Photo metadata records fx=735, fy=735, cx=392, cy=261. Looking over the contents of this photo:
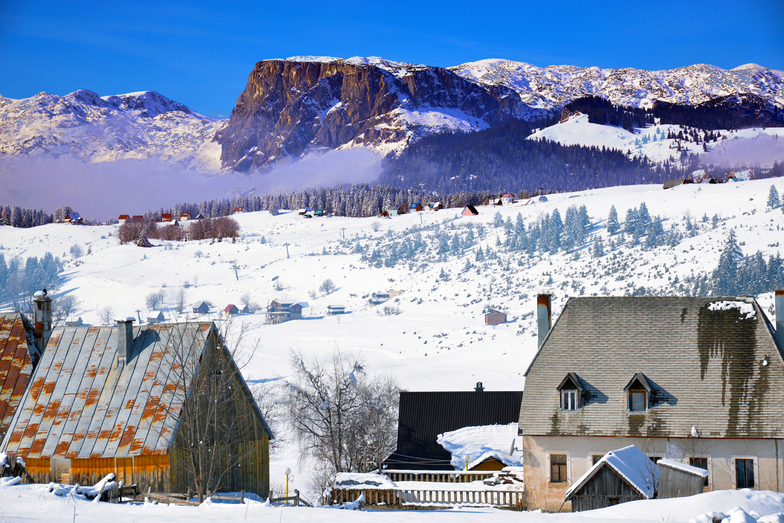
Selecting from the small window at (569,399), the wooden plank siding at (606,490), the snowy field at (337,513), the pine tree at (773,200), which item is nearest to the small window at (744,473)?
the small window at (569,399)

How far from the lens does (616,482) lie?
19969mm

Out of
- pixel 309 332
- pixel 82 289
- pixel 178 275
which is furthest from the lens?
pixel 178 275

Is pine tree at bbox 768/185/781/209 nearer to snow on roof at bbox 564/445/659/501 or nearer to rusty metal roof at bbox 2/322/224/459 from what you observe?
snow on roof at bbox 564/445/659/501

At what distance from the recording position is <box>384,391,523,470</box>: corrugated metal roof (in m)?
34.5

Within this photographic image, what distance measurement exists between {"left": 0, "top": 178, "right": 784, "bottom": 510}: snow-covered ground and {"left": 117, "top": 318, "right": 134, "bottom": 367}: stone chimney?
1663 cm

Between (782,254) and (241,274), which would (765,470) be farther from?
(241,274)

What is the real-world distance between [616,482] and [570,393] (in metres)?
7.66

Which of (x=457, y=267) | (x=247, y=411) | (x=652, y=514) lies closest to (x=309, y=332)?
(x=457, y=267)

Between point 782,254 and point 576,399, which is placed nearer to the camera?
point 576,399

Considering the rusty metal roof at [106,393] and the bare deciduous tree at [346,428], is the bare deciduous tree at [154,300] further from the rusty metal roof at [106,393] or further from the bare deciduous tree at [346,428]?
the rusty metal roof at [106,393]

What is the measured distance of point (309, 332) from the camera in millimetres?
107062

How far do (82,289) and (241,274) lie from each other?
115 feet

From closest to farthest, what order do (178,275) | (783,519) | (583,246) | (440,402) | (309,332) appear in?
(783,519)
(440,402)
(309,332)
(583,246)
(178,275)

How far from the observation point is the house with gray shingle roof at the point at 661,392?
25906 millimetres
